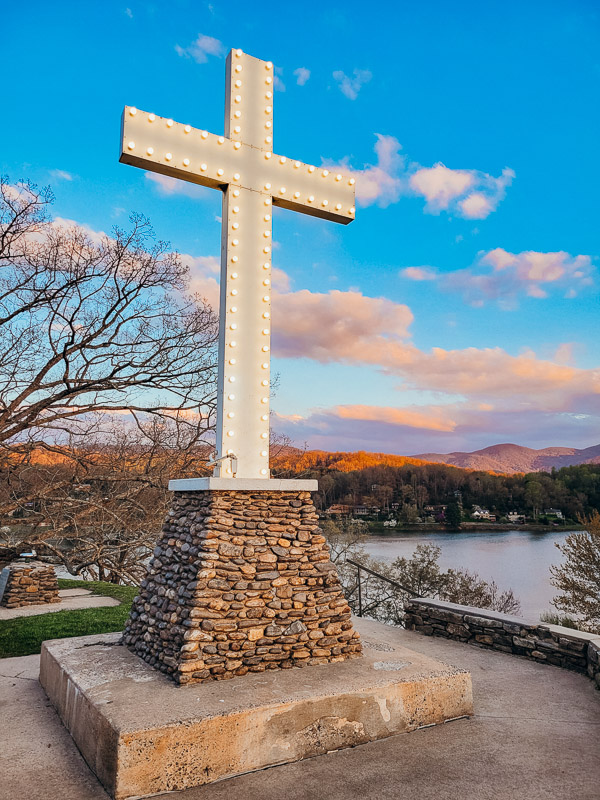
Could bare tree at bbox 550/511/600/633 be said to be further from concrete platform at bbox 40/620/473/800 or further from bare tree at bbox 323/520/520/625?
concrete platform at bbox 40/620/473/800

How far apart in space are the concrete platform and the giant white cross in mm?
1624

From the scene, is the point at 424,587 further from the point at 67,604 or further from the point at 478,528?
the point at 478,528

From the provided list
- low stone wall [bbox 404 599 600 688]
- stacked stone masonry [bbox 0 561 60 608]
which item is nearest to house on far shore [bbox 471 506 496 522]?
stacked stone masonry [bbox 0 561 60 608]

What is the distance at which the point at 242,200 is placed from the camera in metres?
4.82

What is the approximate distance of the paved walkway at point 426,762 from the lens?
122 inches

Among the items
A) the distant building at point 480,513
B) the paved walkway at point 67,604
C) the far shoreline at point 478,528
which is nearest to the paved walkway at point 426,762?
the paved walkway at point 67,604

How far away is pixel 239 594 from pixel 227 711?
913mm

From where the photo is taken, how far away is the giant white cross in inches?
175

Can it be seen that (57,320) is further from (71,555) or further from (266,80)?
(266,80)

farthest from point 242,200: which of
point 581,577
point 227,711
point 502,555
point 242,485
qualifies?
point 502,555

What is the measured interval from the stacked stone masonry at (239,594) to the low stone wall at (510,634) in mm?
2338

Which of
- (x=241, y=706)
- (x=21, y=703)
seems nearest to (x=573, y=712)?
(x=241, y=706)

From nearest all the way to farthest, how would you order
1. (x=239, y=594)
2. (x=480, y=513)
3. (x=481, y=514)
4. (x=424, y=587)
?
(x=239, y=594)
(x=424, y=587)
(x=480, y=513)
(x=481, y=514)

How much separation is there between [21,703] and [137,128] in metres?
4.77
